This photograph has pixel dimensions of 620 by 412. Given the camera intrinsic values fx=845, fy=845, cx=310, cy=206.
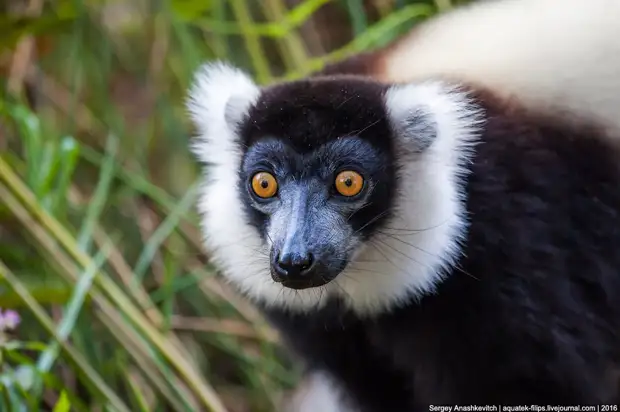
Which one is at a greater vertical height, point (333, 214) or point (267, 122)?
point (267, 122)

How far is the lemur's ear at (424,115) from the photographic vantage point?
80.0 inches

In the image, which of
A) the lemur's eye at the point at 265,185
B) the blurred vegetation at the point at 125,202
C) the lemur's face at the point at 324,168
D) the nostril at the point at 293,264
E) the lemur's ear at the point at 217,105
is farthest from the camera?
the blurred vegetation at the point at 125,202

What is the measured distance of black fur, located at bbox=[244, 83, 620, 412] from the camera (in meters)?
2.00

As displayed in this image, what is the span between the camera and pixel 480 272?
202cm

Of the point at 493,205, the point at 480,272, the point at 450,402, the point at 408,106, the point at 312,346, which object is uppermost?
the point at 408,106

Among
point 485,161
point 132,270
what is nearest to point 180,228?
point 132,270

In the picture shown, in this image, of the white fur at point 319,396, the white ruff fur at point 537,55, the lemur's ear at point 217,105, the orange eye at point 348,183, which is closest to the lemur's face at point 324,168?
the orange eye at point 348,183

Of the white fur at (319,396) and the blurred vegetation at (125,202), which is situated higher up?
the blurred vegetation at (125,202)

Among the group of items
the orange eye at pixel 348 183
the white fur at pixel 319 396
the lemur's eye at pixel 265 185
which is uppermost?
the lemur's eye at pixel 265 185

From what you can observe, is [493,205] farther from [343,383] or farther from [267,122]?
[343,383]

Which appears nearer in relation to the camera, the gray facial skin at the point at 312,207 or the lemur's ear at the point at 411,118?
the gray facial skin at the point at 312,207

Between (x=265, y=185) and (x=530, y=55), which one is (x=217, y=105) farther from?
(x=530, y=55)

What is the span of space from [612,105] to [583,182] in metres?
0.26

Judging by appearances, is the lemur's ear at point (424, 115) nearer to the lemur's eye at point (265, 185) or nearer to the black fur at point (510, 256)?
the black fur at point (510, 256)
